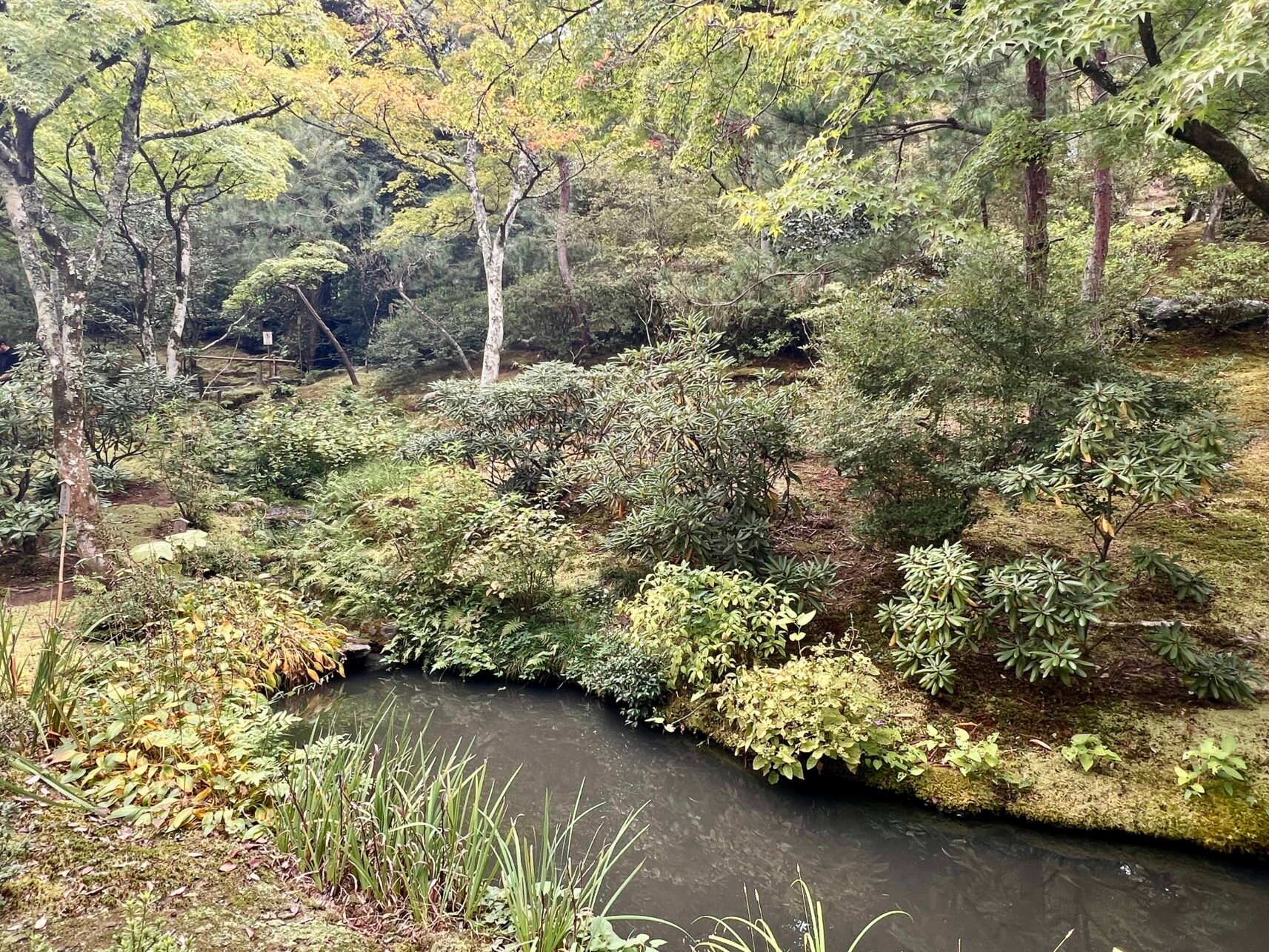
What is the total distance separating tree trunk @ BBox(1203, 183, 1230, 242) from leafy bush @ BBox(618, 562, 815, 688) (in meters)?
10.4

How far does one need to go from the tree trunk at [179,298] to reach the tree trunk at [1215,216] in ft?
52.3

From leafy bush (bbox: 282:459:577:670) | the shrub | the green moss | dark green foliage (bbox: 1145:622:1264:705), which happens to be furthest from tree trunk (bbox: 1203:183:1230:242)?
the green moss

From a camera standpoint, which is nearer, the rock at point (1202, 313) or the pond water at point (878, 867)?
the pond water at point (878, 867)

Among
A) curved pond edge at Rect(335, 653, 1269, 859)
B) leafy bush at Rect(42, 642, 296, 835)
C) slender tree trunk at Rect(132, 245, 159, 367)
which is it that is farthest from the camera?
slender tree trunk at Rect(132, 245, 159, 367)

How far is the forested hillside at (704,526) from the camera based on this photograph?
2.61 m

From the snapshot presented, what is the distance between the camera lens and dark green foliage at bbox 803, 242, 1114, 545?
4.14m

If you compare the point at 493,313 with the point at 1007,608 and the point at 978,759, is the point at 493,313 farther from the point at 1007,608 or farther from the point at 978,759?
the point at 978,759

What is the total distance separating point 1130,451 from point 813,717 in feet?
7.36

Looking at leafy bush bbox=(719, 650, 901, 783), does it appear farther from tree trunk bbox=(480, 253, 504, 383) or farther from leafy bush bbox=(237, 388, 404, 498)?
tree trunk bbox=(480, 253, 504, 383)

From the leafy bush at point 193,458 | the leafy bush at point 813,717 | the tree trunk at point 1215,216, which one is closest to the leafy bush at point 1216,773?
the leafy bush at point 813,717

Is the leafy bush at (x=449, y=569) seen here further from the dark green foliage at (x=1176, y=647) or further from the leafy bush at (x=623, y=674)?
the dark green foliage at (x=1176, y=647)

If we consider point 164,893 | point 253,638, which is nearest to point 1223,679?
point 164,893

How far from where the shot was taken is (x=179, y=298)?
36.2ft

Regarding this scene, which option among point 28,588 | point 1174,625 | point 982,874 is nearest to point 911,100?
point 1174,625
